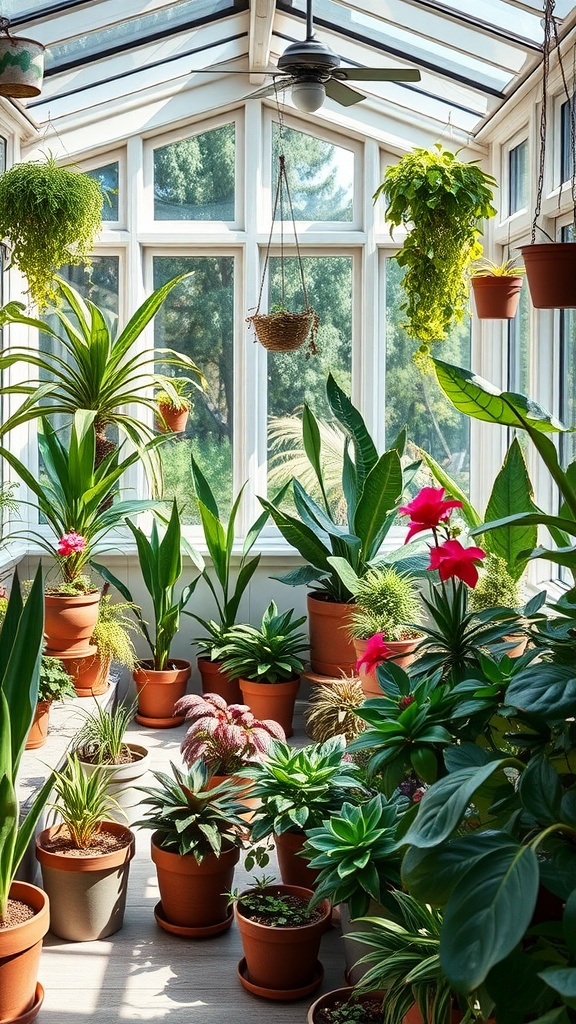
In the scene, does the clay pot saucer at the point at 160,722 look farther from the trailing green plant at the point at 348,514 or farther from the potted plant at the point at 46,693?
the potted plant at the point at 46,693

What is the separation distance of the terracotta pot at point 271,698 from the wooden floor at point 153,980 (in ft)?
5.59

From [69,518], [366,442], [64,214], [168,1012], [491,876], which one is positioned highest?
[64,214]

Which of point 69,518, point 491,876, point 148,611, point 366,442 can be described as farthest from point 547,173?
point 491,876

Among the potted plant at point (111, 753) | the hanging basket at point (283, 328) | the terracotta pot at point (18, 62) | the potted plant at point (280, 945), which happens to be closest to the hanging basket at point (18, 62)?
the terracotta pot at point (18, 62)

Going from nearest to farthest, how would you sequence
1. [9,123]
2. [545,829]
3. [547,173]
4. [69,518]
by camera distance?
[545,829] → [547,173] → [69,518] → [9,123]

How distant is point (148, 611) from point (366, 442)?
5.12 ft

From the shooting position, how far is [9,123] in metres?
5.18

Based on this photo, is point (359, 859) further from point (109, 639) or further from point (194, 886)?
point (109, 639)

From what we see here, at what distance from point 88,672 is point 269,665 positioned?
87 centimetres

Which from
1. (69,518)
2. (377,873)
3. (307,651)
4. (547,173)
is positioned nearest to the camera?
(377,873)

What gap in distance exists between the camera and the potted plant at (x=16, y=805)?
2574mm

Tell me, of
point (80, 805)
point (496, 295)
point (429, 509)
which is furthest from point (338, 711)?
point (429, 509)

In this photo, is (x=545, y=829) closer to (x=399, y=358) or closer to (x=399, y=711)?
(x=399, y=711)

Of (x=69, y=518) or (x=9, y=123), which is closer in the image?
(x=69, y=518)
